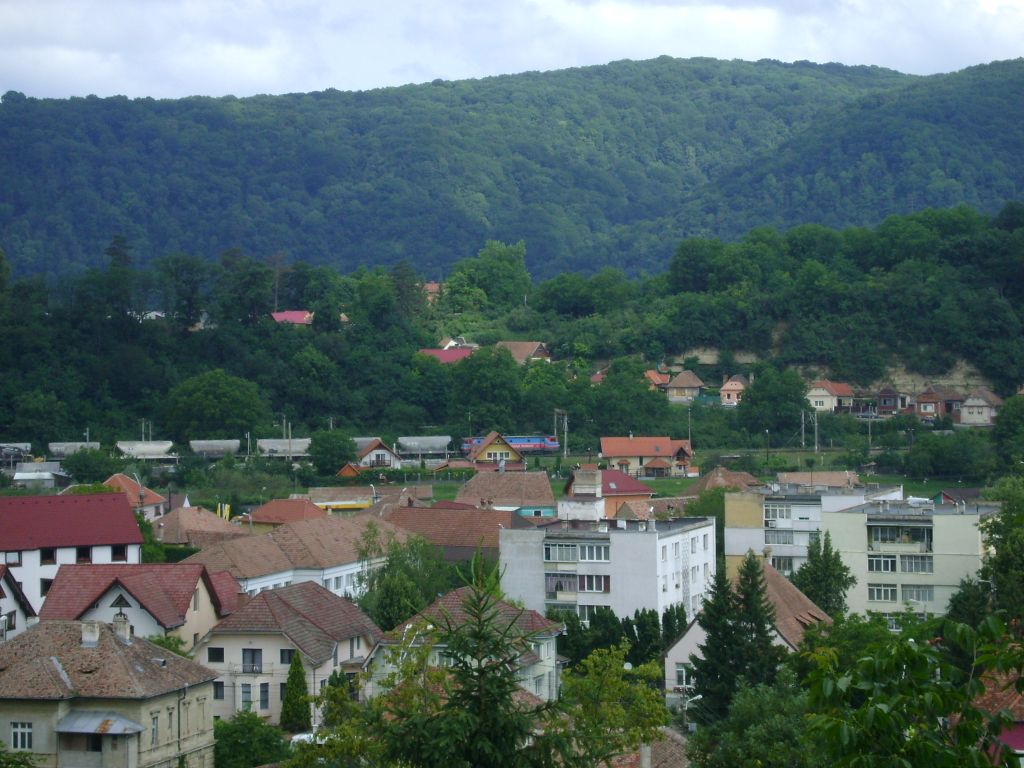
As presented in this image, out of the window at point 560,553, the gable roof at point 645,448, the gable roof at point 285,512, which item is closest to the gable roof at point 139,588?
the window at point 560,553

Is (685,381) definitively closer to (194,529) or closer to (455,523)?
(455,523)

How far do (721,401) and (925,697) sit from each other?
268 ft

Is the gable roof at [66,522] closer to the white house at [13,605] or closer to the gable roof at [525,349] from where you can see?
the white house at [13,605]

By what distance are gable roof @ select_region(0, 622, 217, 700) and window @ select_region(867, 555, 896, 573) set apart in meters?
22.5

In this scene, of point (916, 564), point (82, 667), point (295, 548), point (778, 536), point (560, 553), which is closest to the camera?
point (82, 667)

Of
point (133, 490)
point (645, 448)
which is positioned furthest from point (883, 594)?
point (645, 448)

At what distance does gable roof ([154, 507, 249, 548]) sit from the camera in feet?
155

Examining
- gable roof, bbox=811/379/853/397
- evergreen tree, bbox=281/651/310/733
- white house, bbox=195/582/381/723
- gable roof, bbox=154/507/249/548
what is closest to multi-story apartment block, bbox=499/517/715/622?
white house, bbox=195/582/381/723

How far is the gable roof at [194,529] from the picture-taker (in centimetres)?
4712

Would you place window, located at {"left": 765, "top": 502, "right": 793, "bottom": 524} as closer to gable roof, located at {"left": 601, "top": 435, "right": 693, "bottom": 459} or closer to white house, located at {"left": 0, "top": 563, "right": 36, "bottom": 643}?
white house, located at {"left": 0, "top": 563, "right": 36, "bottom": 643}

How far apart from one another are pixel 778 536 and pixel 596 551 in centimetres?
826

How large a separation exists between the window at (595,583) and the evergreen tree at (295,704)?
11.1m

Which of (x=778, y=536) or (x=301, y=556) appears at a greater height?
(x=778, y=536)

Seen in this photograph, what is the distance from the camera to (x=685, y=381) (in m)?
92.4
